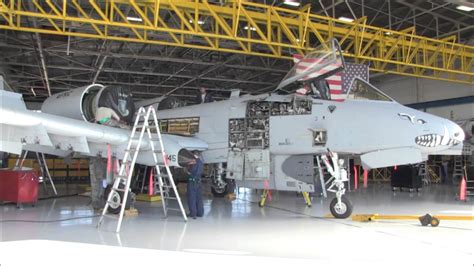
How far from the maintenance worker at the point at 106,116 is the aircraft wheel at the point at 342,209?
5099mm

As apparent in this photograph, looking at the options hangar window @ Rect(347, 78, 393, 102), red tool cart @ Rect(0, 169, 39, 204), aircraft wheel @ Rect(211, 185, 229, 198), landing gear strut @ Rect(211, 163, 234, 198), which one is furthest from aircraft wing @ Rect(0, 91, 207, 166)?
aircraft wheel @ Rect(211, 185, 229, 198)

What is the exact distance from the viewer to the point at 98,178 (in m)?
9.22

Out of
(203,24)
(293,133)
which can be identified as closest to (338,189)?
(293,133)

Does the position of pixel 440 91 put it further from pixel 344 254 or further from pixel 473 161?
pixel 344 254

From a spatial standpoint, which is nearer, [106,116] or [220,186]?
[106,116]

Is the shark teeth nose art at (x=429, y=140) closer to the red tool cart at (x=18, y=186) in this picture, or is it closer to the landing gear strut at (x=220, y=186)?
the landing gear strut at (x=220, y=186)

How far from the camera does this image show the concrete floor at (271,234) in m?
5.14

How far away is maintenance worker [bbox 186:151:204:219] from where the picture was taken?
26.1 feet

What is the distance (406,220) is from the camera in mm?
7824

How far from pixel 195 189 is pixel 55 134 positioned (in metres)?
2.70

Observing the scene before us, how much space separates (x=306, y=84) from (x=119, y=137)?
13.1 ft

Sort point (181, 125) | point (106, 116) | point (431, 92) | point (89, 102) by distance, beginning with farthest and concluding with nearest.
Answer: point (431, 92) → point (181, 125) → point (89, 102) → point (106, 116)

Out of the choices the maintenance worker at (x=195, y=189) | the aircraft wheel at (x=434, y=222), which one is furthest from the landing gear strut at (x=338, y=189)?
the maintenance worker at (x=195, y=189)

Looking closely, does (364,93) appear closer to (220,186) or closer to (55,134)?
(220,186)
